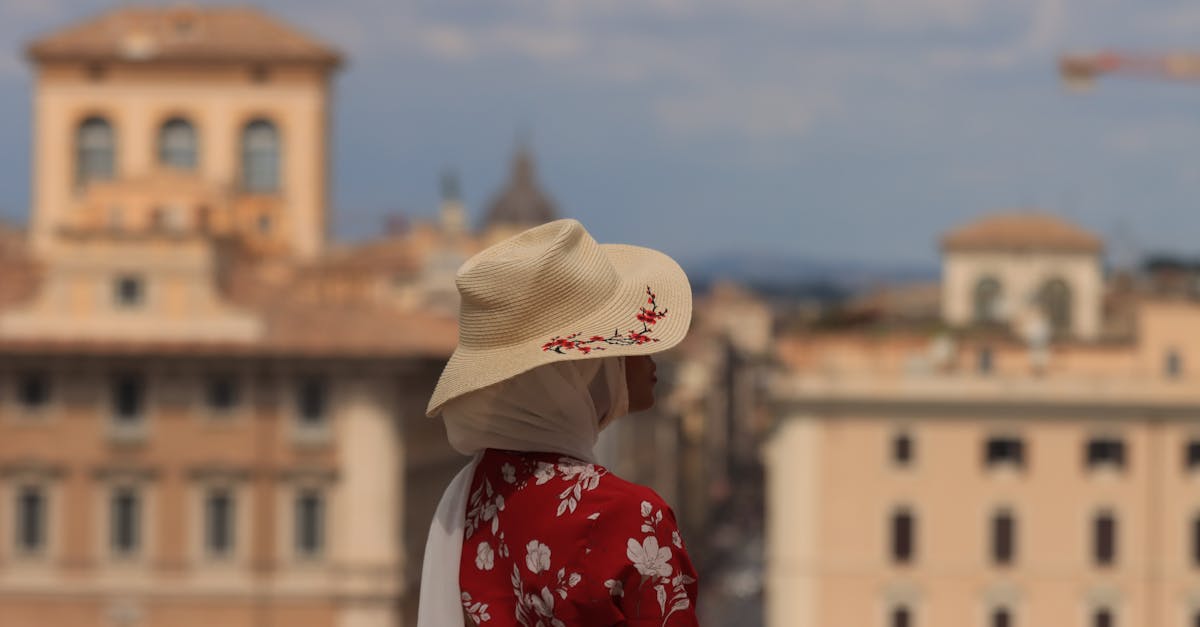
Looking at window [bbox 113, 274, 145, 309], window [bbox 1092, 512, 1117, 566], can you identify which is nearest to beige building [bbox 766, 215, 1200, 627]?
window [bbox 1092, 512, 1117, 566]

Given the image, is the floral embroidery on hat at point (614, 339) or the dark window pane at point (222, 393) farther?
the dark window pane at point (222, 393)

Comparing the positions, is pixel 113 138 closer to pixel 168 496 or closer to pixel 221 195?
pixel 221 195

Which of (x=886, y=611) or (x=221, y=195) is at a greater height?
(x=221, y=195)

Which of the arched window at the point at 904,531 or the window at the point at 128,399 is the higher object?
the window at the point at 128,399

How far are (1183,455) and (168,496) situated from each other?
1719 cm

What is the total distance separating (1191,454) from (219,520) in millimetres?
16629

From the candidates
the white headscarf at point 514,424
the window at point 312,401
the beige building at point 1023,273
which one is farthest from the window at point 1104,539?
the white headscarf at point 514,424

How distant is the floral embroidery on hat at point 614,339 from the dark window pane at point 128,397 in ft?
135

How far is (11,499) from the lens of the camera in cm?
4400

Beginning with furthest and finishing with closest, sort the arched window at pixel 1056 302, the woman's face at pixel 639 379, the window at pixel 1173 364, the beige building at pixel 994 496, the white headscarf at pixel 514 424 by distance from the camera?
the arched window at pixel 1056 302 < the window at pixel 1173 364 < the beige building at pixel 994 496 < the woman's face at pixel 639 379 < the white headscarf at pixel 514 424

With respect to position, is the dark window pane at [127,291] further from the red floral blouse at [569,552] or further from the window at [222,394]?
the red floral blouse at [569,552]

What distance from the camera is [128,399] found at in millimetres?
44031

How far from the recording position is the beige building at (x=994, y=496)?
161 feet

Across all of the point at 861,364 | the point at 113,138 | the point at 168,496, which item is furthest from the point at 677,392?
the point at 168,496
